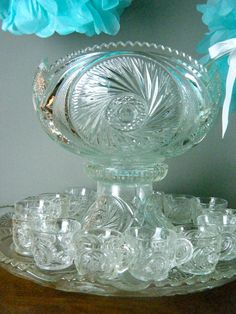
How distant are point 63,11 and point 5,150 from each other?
1.00ft

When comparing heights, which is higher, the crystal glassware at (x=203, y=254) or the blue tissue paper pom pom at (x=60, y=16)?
the blue tissue paper pom pom at (x=60, y=16)

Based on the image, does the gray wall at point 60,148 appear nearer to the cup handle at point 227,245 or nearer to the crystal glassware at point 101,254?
the cup handle at point 227,245

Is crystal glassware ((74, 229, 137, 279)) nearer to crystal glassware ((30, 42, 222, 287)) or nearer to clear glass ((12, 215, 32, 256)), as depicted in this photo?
crystal glassware ((30, 42, 222, 287))

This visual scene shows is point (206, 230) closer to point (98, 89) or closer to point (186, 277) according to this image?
point (186, 277)

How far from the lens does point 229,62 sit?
2.75ft

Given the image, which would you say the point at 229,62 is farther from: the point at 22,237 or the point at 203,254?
the point at 22,237

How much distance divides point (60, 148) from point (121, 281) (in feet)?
1.37

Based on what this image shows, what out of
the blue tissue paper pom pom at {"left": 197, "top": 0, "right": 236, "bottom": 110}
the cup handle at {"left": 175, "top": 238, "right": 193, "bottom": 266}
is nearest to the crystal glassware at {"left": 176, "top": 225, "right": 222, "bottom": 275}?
the cup handle at {"left": 175, "top": 238, "right": 193, "bottom": 266}

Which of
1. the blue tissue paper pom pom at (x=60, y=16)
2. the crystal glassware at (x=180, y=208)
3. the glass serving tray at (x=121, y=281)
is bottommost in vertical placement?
the glass serving tray at (x=121, y=281)

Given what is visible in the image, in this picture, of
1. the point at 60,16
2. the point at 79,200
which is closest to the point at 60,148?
the point at 79,200

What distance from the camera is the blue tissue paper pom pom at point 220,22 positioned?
0.90m

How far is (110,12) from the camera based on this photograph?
0.98m

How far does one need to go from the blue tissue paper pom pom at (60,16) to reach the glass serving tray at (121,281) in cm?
36

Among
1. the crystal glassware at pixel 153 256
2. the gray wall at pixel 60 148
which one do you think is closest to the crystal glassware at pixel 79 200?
the gray wall at pixel 60 148
